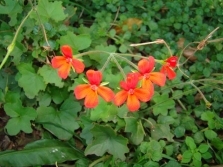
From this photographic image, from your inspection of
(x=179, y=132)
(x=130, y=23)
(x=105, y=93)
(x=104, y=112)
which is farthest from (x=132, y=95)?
(x=130, y=23)

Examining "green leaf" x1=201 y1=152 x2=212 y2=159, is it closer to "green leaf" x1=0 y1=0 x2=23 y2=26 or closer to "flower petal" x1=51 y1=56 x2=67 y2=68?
"flower petal" x1=51 y1=56 x2=67 y2=68

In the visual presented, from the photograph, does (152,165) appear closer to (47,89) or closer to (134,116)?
(134,116)

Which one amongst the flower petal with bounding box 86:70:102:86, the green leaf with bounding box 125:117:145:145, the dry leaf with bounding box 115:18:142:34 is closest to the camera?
the flower petal with bounding box 86:70:102:86

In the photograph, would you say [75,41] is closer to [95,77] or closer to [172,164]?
[95,77]

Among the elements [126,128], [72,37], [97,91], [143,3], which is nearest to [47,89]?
[72,37]

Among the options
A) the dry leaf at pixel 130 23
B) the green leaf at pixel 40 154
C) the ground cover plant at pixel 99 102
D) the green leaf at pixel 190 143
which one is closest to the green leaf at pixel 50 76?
the ground cover plant at pixel 99 102

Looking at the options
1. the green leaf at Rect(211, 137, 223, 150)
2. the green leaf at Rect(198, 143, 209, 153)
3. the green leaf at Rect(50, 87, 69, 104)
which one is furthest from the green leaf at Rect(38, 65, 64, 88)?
the green leaf at Rect(211, 137, 223, 150)
